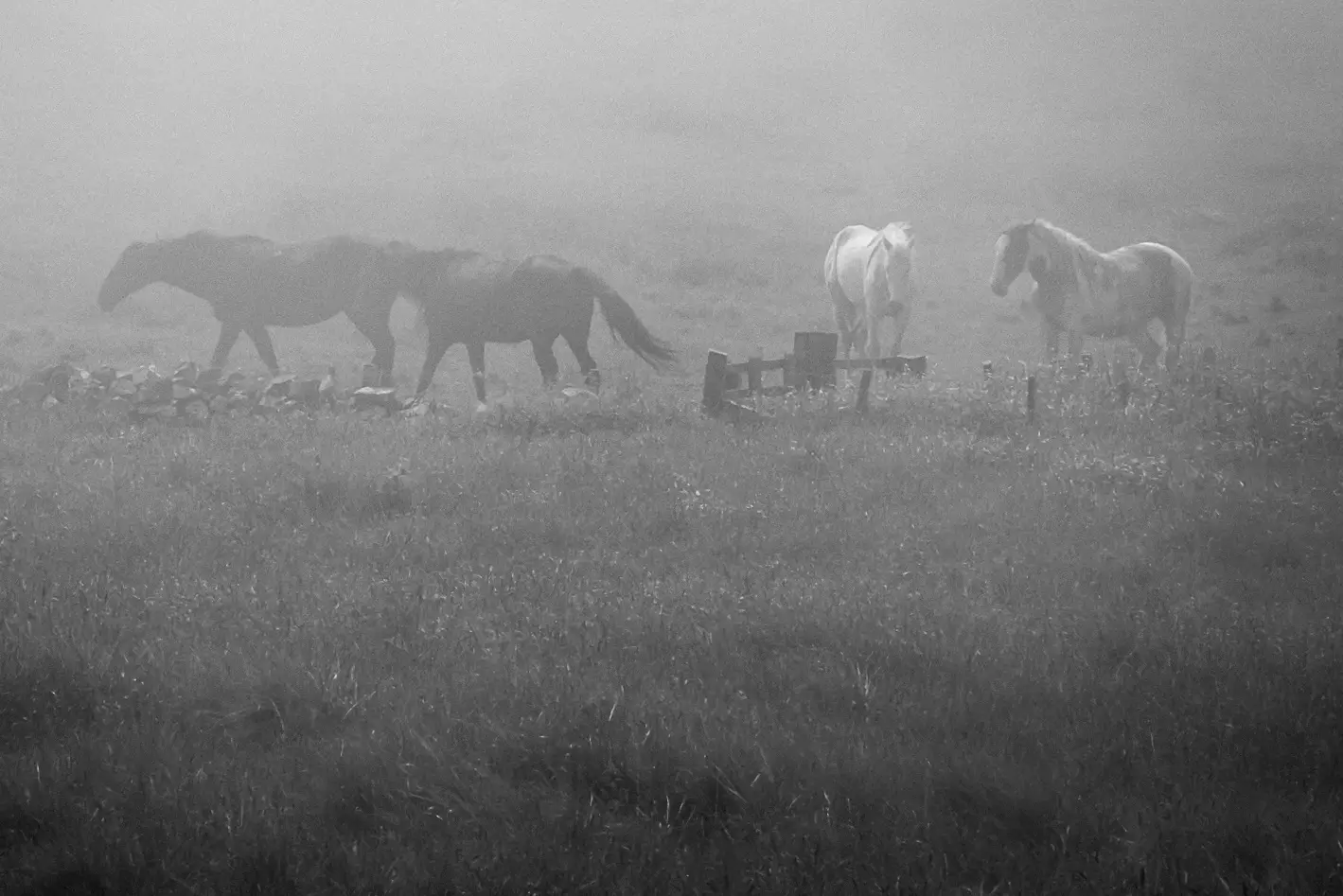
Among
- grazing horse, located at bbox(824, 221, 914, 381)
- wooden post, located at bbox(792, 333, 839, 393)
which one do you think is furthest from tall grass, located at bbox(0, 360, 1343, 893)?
grazing horse, located at bbox(824, 221, 914, 381)

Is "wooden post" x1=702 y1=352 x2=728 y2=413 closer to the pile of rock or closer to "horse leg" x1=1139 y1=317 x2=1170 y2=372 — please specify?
the pile of rock

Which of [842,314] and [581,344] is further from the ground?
[842,314]

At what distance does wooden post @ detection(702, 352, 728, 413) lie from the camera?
35.5 feet

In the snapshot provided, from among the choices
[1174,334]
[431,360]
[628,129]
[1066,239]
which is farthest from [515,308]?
[628,129]

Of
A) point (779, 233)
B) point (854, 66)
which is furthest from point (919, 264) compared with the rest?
point (854, 66)

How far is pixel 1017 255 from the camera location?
608 inches

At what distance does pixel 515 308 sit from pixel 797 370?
4.68 meters

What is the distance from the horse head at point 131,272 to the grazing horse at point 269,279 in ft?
0.05

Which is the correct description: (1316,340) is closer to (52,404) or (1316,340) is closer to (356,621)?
(356,621)

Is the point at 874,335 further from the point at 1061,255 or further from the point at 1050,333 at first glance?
the point at 1061,255

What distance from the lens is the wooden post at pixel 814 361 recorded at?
39.1 ft

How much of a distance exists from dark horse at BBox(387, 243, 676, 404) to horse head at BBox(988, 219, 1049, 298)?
188 inches

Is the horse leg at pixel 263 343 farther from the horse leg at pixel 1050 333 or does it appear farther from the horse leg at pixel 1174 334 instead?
the horse leg at pixel 1174 334

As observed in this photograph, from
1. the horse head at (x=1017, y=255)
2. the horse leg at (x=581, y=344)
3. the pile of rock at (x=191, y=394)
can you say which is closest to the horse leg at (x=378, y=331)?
the horse leg at (x=581, y=344)
